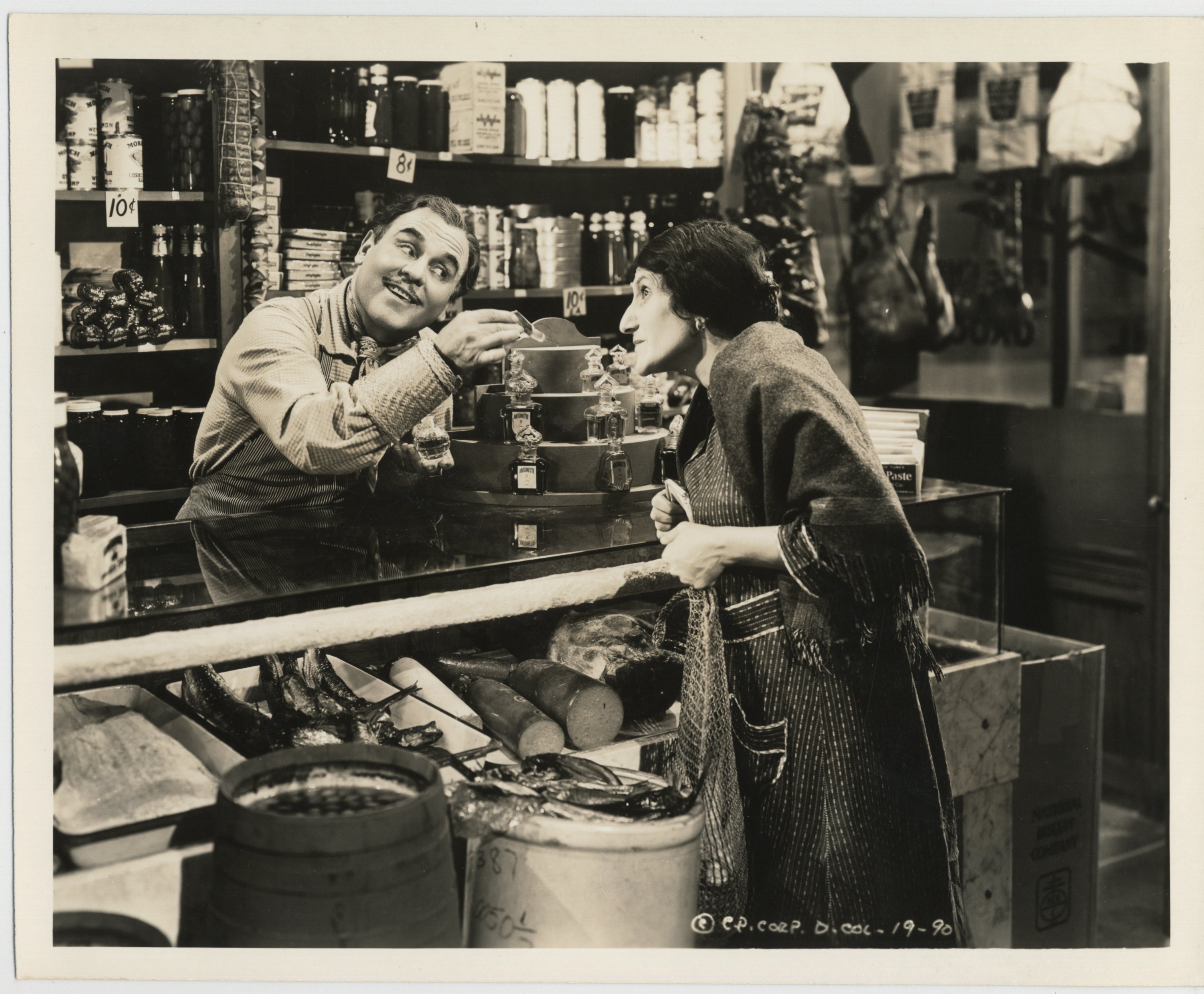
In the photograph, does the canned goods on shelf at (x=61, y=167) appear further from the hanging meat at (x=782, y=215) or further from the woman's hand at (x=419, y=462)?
the hanging meat at (x=782, y=215)

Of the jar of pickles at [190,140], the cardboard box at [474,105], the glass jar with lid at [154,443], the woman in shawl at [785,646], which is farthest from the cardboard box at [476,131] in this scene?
the woman in shawl at [785,646]

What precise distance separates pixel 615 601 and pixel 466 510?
1.24 ft

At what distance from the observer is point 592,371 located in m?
2.30

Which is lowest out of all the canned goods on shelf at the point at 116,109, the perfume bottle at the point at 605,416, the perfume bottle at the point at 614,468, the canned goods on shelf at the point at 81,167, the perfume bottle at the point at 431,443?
the perfume bottle at the point at 614,468

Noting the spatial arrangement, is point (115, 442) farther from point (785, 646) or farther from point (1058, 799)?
point (1058, 799)

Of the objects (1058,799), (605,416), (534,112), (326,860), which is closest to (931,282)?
(534,112)

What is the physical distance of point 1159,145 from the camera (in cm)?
377

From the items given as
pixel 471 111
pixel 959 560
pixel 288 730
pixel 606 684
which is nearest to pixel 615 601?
pixel 606 684

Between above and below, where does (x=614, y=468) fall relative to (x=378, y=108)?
below

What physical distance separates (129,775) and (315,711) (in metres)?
0.34

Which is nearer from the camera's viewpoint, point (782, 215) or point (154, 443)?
point (154, 443)

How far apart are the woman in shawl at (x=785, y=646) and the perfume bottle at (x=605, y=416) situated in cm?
23

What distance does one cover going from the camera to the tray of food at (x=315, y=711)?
1.97 m
